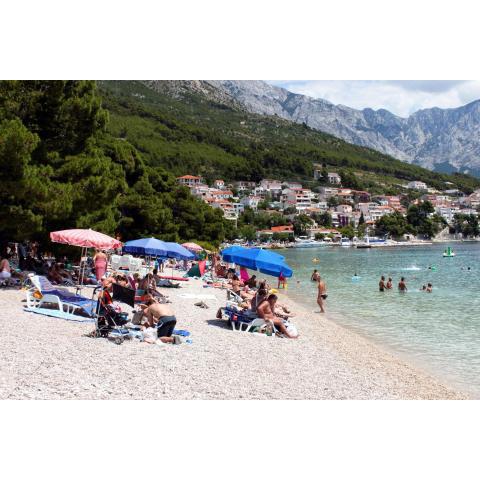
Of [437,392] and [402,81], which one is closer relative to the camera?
[437,392]

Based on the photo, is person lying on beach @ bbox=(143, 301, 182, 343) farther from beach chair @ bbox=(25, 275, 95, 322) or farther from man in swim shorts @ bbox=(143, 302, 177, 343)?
beach chair @ bbox=(25, 275, 95, 322)

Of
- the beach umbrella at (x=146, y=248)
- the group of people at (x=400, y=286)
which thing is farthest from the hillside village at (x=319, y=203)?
the beach umbrella at (x=146, y=248)

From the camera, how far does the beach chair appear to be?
1104cm

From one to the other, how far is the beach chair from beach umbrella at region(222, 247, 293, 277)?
159 inches

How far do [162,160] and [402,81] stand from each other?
125 metres

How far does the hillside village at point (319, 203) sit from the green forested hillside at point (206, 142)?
5.08 m

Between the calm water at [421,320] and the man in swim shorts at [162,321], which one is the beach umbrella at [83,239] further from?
the calm water at [421,320]

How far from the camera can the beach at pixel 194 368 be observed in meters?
6.66

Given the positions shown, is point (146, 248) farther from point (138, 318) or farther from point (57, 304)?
point (138, 318)

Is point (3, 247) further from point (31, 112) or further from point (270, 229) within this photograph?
point (270, 229)

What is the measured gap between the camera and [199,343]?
31.6ft

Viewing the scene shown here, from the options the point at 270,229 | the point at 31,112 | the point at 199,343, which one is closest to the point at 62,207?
the point at 31,112

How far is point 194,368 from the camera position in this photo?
777 centimetres

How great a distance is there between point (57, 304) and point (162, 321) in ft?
11.4
